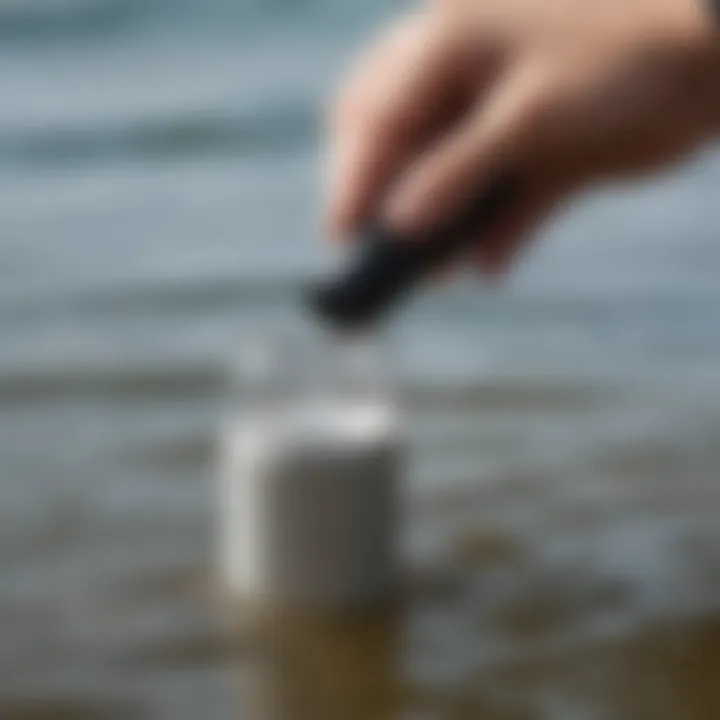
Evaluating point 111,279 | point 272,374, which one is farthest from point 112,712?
point 111,279

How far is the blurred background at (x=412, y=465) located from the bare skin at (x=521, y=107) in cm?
23

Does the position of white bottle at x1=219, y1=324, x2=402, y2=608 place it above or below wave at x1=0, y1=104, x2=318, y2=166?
below

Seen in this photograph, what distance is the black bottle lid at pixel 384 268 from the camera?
926 millimetres

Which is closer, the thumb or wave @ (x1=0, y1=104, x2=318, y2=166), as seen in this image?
the thumb

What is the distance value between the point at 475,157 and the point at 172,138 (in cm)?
218

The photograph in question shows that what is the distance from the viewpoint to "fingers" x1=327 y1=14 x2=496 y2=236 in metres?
0.98

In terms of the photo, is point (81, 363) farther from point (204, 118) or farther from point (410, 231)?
point (204, 118)

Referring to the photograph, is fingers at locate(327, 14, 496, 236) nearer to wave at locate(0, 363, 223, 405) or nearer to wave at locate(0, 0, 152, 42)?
wave at locate(0, 363, 223, 405)

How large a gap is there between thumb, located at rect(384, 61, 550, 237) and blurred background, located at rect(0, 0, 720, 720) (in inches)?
10.4

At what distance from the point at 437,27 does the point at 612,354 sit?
74 centimetres

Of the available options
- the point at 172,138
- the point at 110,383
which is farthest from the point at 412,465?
the point at 172,138

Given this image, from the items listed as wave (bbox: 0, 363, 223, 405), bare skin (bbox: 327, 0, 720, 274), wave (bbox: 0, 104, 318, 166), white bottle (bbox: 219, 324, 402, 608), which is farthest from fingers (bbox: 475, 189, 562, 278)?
wave (bbox: 0, 104, 318, 166)

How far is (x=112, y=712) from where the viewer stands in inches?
41.2

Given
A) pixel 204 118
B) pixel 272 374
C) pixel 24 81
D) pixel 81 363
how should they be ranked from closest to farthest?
A: pixel 272 374 < pixel 81 363 < pixel 204 118 < pixel 24 81
